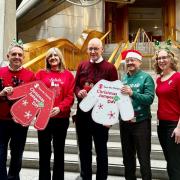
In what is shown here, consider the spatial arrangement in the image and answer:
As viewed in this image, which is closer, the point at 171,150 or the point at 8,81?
the point at 171,150

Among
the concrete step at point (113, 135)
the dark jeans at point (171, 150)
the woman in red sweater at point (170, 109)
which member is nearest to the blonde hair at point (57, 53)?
the woman in red sweater at point (170, 109)

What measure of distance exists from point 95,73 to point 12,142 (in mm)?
1163

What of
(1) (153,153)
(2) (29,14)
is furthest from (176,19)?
(1) (153,153)

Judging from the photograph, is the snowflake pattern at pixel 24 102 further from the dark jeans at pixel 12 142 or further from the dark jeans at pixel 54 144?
the dark jeans at pixel 54 144

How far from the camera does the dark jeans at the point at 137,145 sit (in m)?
3.57

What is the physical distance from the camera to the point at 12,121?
357cm

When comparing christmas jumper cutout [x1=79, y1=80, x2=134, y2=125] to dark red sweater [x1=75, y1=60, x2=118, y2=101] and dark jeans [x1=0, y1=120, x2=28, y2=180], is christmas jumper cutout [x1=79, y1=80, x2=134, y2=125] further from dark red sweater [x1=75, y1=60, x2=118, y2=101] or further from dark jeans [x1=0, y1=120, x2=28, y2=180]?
dark jeans [x1=0, y1=120, x2=28, y2=180]

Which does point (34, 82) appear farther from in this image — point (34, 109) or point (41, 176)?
point (41, 176)

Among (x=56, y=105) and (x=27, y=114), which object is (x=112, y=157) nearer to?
(x=56, y=105)

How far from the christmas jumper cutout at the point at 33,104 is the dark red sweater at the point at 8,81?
9cm

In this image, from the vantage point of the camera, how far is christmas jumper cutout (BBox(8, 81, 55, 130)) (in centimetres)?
349

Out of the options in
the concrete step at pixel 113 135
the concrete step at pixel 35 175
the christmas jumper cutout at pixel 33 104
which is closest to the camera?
the christmas jumper cutout at pixel 33 104

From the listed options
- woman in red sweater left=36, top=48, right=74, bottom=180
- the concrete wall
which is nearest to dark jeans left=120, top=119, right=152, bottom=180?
woman in red sweater left=36, top=48, right=74, bottom=180

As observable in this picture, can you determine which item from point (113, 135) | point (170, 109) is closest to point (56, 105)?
point (170, 109)
